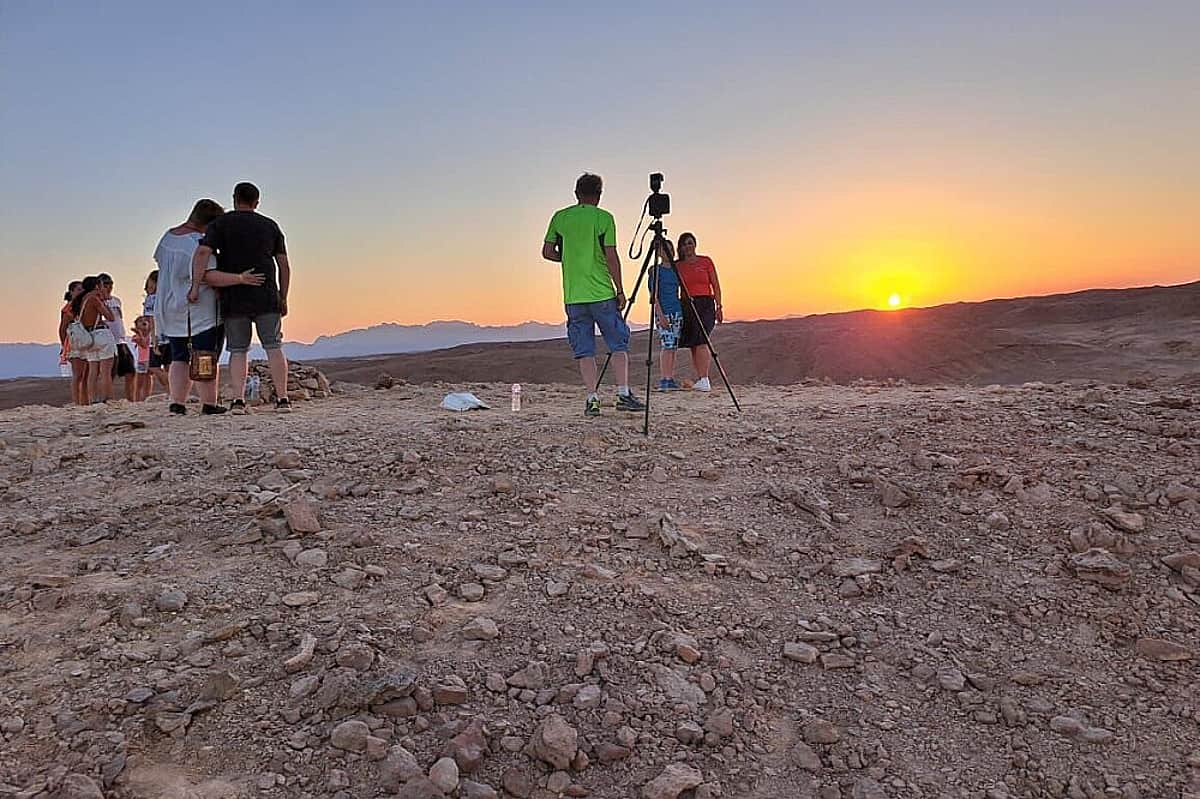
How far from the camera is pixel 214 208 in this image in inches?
252

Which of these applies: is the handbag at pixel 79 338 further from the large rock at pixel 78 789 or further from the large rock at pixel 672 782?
the large rock at pixel 672 782

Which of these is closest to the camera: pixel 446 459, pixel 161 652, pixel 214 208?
pixel 161 652

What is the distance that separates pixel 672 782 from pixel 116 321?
27.3 feet

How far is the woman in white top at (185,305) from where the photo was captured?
247 inches

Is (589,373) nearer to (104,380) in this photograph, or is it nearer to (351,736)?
(351,736)

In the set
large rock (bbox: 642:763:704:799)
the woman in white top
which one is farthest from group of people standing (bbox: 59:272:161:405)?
large rock (bbox: 642:763:704:799)

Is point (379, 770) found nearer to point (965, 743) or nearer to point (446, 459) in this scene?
point (965, 743)

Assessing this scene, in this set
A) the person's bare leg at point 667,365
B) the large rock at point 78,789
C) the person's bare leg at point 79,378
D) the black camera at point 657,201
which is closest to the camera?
the large rock at point 78,789

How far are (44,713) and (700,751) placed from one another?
6.47ft

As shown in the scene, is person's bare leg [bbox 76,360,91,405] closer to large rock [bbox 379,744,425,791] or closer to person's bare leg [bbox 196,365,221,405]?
person's bare leg [bbox 196,365,221,405]

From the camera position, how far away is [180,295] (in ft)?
20.6

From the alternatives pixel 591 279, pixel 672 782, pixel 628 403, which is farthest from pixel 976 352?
pixel 672 782

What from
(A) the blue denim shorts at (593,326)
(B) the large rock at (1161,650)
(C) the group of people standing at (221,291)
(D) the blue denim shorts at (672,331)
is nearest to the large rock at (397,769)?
(B) the large rock at (1161,650)

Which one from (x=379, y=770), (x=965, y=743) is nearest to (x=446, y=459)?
(x=379, y=770)
